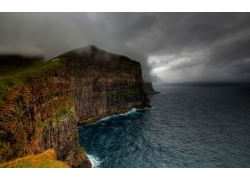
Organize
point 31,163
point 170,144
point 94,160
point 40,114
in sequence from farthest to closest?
point 170,144 → point 94,160 → point 40,114 → point 31,163

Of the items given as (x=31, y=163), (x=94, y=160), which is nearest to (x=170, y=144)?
(x=94, y=160)

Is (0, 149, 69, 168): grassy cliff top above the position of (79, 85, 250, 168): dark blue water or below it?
above

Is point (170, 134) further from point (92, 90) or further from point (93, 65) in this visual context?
point (93, 65)

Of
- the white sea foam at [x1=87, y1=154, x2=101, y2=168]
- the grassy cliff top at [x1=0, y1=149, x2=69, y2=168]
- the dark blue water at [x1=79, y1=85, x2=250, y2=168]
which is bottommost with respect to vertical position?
the dark blue water at [x1=79, y1=85, x2=250, y2=168]

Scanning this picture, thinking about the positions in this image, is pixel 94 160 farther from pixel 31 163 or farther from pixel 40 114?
pixel 31 163

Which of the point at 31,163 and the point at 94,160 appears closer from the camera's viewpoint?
the point at 31,163

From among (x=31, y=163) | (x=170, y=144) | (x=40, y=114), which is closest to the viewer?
(x=31, y=163)

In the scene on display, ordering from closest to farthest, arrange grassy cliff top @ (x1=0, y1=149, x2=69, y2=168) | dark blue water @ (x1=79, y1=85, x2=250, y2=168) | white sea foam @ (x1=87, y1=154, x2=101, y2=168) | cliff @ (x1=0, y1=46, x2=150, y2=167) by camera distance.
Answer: grassy cliff top @ (x1=0, y1=149, x2=69, y2=168) < cliff @ (x1=0, y1=46, x2=150, y2=167) < white sea foam @ (x1=87, y1=154, x2=101, y2=168) < dark blue water @ (x1=79, y1=85, x2=250, y2=168)

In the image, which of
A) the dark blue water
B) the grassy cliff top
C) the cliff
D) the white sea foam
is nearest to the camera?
the grassy cliff top

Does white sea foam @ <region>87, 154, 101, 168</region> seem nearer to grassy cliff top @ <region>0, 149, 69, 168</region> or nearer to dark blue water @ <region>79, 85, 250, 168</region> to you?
dark blue water @ <region>79, 85, 250, 168</region>

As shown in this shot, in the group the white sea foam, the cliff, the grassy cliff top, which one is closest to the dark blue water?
the white sea foam

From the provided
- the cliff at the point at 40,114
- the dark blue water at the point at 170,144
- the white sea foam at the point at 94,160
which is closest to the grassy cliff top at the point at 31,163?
the cliff at the point at 40,114

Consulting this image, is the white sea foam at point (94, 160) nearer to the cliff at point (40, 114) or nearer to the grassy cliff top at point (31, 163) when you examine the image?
the cliff at point (40, 114)
